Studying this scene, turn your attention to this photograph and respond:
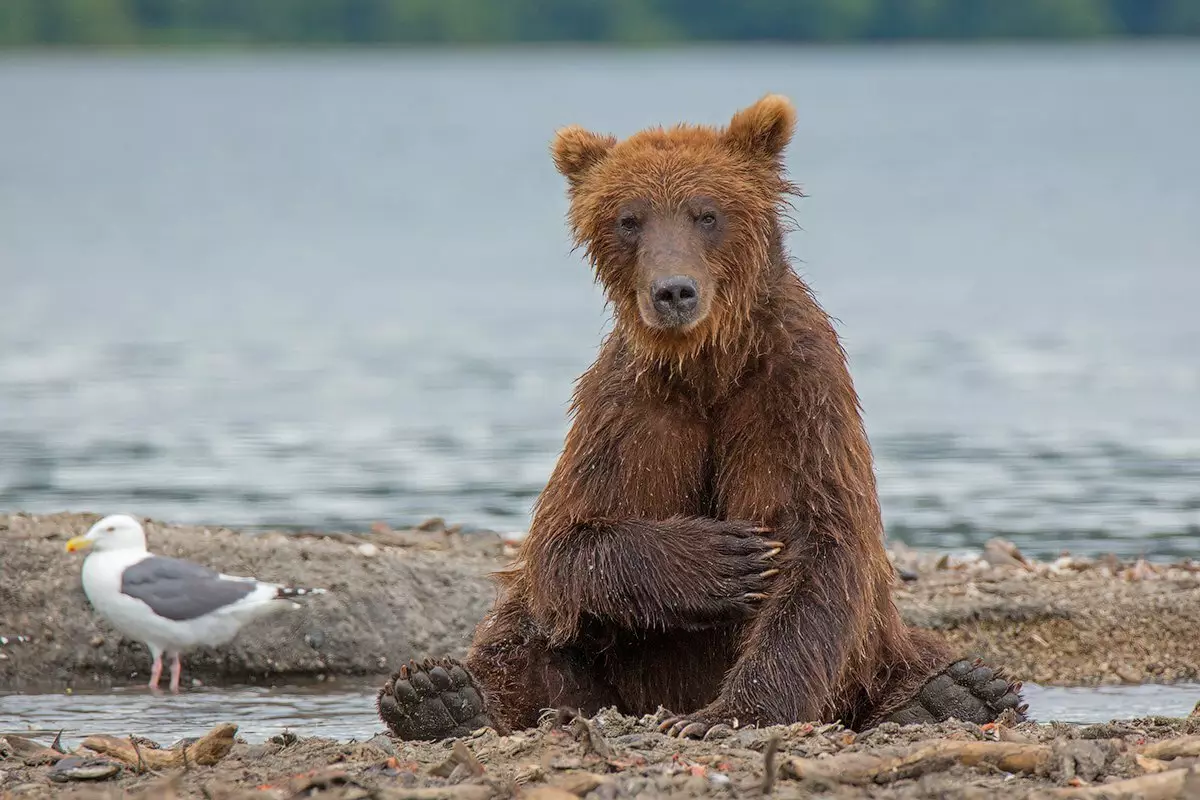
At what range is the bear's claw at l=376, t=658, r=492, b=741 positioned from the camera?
20.6 ft

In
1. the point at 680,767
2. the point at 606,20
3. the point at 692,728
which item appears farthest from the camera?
the point at 606,20

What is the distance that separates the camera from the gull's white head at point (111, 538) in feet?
33.3

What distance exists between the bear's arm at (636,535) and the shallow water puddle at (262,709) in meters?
1.94

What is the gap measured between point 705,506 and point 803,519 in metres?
0.41

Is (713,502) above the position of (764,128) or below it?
below

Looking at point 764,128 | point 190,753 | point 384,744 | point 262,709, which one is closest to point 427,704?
point 384,744

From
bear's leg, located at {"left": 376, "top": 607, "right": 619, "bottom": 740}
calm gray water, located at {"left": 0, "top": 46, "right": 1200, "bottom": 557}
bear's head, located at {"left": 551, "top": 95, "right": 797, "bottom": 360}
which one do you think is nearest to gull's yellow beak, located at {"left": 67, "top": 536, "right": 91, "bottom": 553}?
calm gray water, located at {"left": 0, "top": 46, "right": 1200, "bottom": 557}

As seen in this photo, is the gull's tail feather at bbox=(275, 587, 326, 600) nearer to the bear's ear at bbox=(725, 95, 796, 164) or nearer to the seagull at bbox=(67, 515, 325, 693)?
the seagull at bbox=(67, 515, 325, 693)

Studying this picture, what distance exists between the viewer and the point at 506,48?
132m

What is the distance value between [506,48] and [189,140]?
37314mm

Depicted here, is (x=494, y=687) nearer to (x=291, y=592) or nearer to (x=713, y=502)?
(x=713, y=502)

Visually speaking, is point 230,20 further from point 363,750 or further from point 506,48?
point 363,750

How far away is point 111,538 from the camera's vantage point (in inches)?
401

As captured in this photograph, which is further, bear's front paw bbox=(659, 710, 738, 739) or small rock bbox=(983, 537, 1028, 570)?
small rock bbox=(983, 537, 1028, 570)
